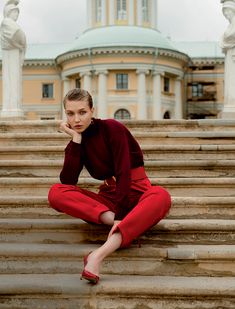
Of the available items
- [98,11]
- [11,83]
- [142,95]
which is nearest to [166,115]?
[142,95]

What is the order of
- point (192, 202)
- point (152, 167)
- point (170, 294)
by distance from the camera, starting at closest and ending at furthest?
point (170, 294)
point (192, 202)
point (152, 167)

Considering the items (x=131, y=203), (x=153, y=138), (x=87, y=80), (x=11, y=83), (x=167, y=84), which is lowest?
(x=131, y=203)

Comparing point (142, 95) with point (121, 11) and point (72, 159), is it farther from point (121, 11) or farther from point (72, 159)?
point (72, 159)

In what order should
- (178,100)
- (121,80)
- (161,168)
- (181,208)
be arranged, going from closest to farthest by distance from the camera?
(181,208)
(161,168)
(121,80)
(178,100)

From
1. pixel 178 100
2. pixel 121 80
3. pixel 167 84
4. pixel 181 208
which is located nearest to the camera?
pixel 181 208

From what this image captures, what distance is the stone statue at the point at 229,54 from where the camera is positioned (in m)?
9.33

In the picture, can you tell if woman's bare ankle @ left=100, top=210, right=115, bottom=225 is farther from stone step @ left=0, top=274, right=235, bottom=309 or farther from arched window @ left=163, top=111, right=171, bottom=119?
arched window @ left=163, top=111, right=171, bottom=119

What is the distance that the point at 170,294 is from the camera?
3.34 meters

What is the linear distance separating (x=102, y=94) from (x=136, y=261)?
35.6m

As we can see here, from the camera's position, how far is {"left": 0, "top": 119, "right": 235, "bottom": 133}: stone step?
6973 millimetres

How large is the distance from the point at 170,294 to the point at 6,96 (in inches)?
296

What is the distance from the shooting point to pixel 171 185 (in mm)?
4844

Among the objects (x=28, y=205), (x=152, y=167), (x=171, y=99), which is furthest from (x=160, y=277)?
(x=171, y=99)

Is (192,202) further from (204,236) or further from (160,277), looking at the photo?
(160,277)
